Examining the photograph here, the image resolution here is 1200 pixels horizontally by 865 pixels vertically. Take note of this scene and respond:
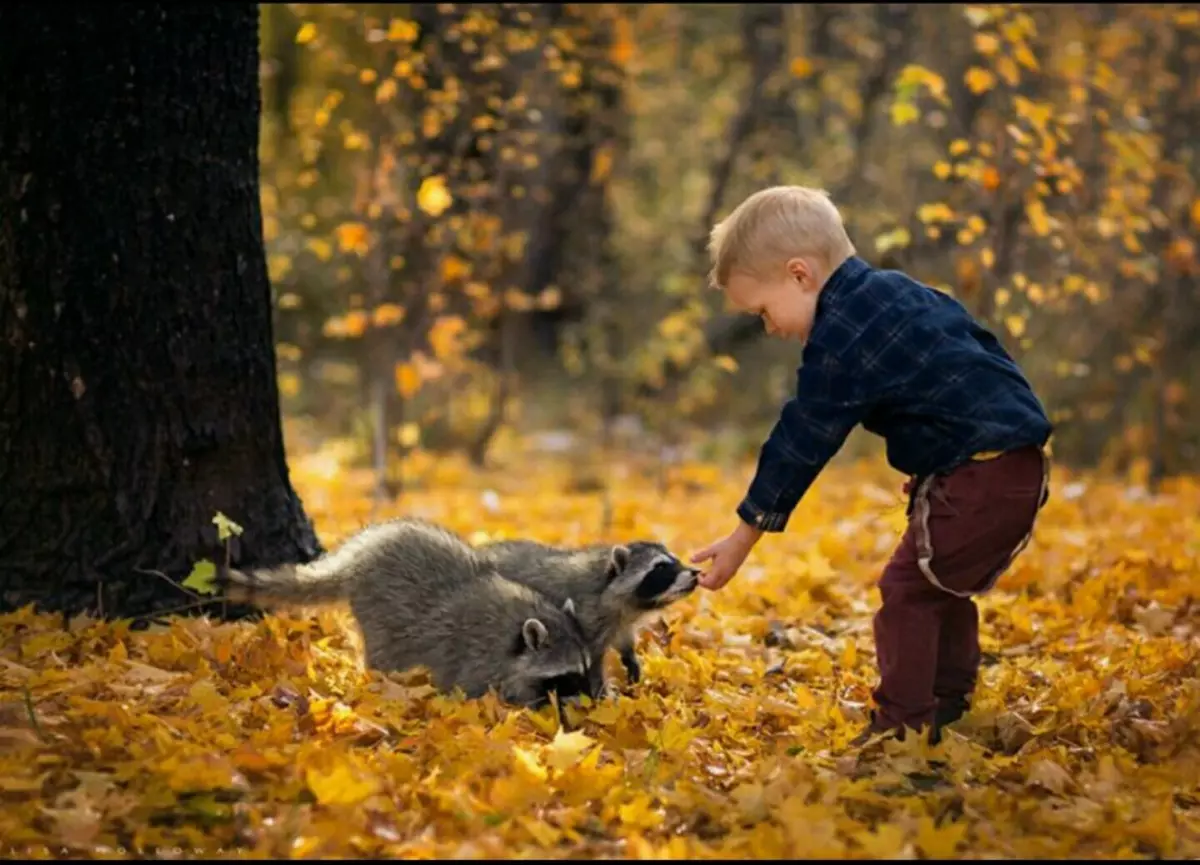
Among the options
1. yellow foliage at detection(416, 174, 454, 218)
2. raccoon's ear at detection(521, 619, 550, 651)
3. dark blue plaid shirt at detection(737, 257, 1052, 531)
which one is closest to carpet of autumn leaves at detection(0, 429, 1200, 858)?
raccoon's ear at detection(521, 619, 550, 651)

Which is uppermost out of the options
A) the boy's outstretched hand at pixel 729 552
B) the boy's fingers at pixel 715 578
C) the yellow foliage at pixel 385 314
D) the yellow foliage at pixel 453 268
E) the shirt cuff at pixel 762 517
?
the yellow foliage at pixel 453 268

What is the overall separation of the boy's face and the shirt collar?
0.04 meters

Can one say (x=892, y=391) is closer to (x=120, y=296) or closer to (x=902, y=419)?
(x=902, y=419)

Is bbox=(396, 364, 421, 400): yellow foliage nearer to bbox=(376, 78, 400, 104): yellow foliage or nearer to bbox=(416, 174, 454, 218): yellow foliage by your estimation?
bbox=(416, 174, 454, 218): yellow foliage

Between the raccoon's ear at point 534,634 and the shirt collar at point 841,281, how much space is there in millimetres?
1513

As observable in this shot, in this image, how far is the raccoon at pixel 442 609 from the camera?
16.5 feet

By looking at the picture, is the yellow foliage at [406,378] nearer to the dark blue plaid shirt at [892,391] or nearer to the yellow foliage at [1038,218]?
the yellow foliage at [1038,218]

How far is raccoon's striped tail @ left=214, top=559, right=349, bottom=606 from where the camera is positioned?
5.35 metres

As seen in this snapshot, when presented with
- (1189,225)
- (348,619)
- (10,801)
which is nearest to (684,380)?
(1189,225)

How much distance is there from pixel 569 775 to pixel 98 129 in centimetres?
313

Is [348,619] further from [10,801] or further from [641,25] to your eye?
[641,25]

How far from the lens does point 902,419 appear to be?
178 inches

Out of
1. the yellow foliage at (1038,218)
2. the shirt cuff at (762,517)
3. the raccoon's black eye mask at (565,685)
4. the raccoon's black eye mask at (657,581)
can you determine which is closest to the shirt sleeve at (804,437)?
the shirt cuff at (762,517)

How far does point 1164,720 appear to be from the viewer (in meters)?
4.67
